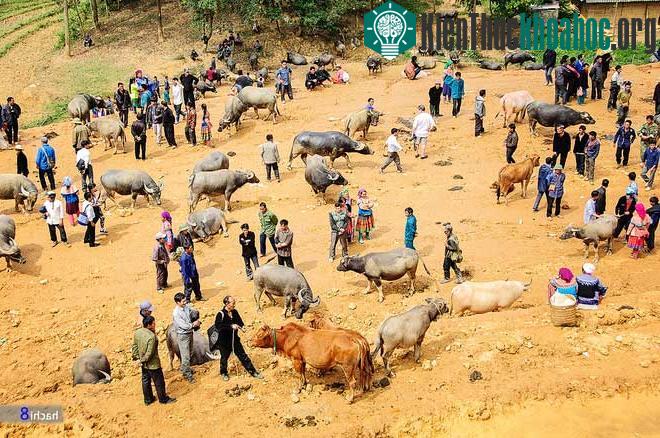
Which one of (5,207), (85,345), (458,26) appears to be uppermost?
(458,26)

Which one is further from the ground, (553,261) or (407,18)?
(407,18)

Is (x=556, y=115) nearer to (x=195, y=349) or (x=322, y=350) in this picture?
(x=322, y=350)

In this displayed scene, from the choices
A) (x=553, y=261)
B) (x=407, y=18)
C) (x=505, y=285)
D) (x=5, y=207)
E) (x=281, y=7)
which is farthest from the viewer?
(x=407, y=18)

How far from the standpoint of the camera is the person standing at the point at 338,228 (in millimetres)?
14422

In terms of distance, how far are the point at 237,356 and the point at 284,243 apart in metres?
3.72

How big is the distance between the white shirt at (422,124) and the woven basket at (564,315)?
35.2 ft

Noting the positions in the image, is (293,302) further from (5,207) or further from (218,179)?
(5,207)

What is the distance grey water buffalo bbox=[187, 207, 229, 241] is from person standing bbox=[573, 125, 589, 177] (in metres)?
9.88

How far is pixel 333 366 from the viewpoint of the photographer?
9.73 metres

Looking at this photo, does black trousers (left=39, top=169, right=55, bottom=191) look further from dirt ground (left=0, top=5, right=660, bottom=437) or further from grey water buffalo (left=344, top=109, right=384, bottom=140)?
grey water buffalo (left=344, top=109, right=384, bottom=140)

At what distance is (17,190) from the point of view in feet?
60.6

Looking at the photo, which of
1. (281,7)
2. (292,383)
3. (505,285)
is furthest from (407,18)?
(292,383)

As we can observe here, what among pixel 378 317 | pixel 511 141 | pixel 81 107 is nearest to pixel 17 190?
pixel 81 107

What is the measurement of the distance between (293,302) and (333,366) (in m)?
3.23
